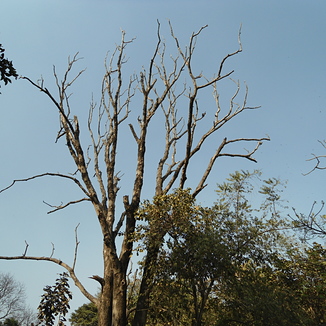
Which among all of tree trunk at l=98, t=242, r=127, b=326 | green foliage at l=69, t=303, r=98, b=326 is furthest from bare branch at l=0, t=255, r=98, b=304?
green foliage at l=69, t=303, r=98, b=326

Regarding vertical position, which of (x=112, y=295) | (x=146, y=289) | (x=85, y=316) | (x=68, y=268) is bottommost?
(x=112, y=295)

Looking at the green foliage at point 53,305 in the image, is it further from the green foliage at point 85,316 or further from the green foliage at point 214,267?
the green foliage at point 85,316

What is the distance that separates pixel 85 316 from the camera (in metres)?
27.5

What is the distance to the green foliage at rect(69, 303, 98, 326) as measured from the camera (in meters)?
27.0

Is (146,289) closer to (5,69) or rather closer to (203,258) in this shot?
(203,258)

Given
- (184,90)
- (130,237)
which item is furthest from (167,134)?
(130,237)

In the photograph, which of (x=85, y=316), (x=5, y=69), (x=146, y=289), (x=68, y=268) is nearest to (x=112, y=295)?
Result: (x=146, y=289)

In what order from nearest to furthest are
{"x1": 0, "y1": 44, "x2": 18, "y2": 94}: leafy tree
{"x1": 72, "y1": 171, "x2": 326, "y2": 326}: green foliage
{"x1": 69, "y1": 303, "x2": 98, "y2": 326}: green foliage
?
{"x1": 0, "y1": 44, "x2": 18, "y2": 94}: leafy tree < {"x1": 72, "y1": 171, "x2": 326, "y2": 326}: green foliage < {"x1": 69, "y1": 303, "x2": 98, "y2": 326}: green foliage

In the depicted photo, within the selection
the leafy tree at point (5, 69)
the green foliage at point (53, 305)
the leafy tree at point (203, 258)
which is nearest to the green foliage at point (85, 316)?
the green foliage at point (53, 305)

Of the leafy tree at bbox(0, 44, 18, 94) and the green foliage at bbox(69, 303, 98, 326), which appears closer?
the leafy tree at bbox(0, 44, 18, 94)

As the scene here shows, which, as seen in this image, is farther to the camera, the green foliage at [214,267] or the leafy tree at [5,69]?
the green foliage at [214,267]

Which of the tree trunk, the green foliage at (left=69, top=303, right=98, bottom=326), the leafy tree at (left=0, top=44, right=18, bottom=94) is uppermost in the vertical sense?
the green foliage at (left=69, top=303, right=98, bottom=326)

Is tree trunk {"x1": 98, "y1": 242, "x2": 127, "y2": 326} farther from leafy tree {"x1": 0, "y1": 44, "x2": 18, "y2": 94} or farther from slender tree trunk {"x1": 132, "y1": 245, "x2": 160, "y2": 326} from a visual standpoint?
leafy tree {"x1": 0, "y1": 44, "x2": 18, "y2": 94}

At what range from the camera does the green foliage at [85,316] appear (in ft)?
88.4
